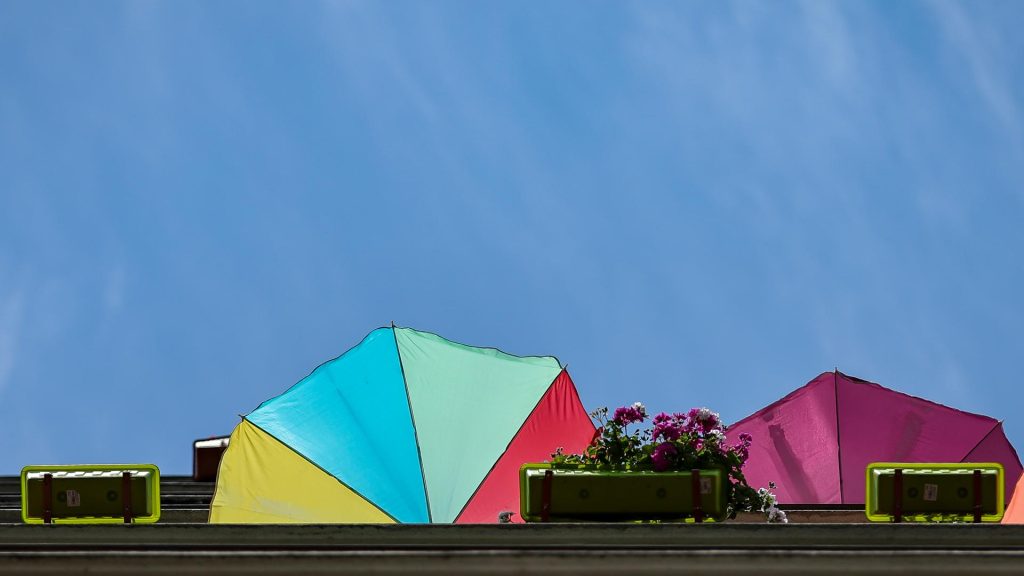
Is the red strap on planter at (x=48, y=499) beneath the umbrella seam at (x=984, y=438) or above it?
beneath

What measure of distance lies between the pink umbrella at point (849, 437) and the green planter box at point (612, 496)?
20.2 feet

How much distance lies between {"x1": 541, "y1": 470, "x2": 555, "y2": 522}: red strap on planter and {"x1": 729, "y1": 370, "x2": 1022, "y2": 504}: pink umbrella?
6471 millimetres

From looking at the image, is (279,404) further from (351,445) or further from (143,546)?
(143,546)

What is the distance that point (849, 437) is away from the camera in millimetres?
14523

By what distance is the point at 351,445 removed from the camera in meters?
12.3

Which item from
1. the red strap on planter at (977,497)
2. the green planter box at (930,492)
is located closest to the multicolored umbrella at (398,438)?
the green planter box at (930,492)

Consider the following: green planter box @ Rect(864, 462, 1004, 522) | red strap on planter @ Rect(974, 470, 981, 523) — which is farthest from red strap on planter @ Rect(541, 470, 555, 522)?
Answer: red strap on planter @ Rect(974, 470, 981, 523)

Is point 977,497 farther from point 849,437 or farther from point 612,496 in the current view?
point 849,437

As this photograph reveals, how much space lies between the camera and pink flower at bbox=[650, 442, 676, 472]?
8406 millimetres

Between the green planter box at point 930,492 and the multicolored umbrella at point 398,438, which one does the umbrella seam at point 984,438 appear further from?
the green planter box at point 930,492

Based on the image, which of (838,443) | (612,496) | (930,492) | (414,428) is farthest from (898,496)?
(838,443)

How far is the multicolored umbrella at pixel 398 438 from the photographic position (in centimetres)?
1177

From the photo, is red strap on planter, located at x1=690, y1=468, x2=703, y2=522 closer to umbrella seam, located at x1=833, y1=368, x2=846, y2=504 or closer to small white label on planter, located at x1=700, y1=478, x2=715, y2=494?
small white label on planter, located at x1=700, y1=478, x2=715, y2=494

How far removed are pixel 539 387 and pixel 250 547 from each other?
7.28 metres
